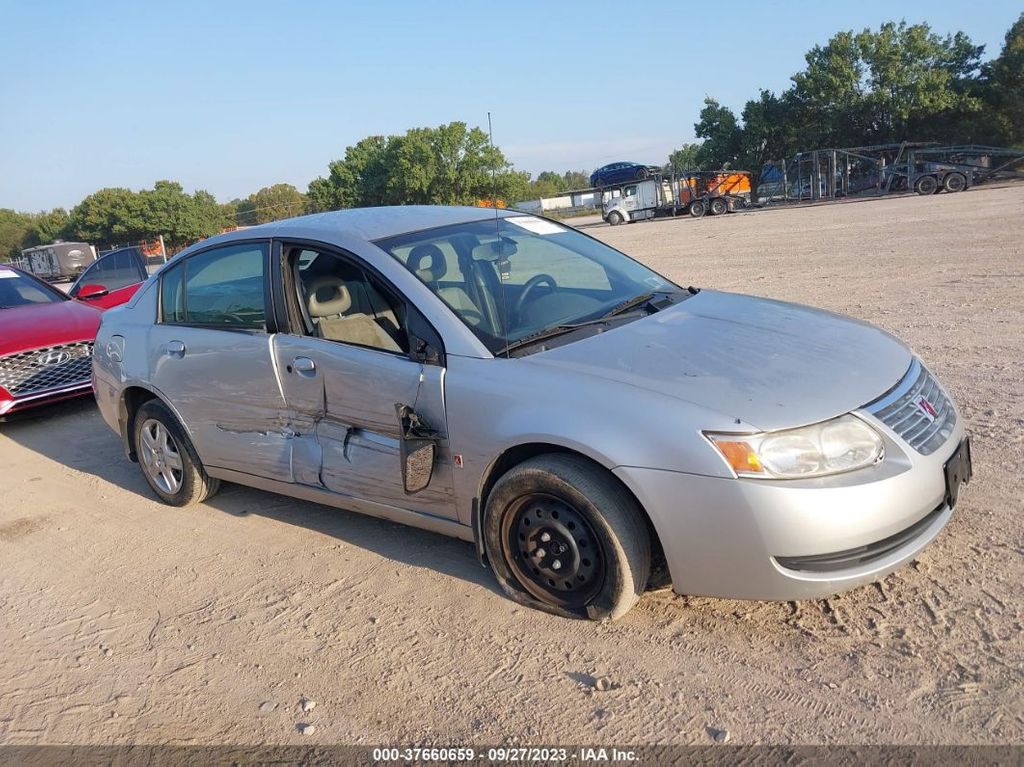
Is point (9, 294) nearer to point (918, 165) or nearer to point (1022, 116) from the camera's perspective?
point (918, 165)

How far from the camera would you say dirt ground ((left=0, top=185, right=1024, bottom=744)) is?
2.78m

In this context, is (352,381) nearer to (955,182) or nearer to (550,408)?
(550,408)

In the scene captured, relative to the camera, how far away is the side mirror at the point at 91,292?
900 centimetres

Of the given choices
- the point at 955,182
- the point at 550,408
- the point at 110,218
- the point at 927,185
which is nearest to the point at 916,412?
the point at 550,408

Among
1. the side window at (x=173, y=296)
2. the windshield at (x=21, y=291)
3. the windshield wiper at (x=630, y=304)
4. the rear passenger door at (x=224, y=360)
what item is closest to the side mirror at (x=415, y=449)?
the rear passenger door at (x=224, y=360)

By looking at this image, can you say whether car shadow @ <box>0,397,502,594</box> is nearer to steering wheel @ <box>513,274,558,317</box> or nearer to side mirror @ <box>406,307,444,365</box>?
side mirror @ <box>406,307,444,365</box>

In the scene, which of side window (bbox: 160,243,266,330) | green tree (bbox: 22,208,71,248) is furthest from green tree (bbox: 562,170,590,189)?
side window (bbox: 160,243,266,330)

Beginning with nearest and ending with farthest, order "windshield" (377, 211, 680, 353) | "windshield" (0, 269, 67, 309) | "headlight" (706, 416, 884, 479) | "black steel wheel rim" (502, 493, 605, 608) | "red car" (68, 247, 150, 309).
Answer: "headlight" (706, 416, 884, 479), "black steel wheel rim" (502, 493, 605, 608), "windshield" (377, 211, 680, 353), "windshield" (0, 269, 67, 309), "red car" (68, 247, 150, 309)

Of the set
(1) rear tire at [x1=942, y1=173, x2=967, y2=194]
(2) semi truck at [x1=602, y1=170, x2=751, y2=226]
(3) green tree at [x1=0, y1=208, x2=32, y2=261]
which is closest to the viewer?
(1) rear tire at [x1=942, y1=173, x2=967, y2=194]

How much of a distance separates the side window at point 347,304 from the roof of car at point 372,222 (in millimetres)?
146

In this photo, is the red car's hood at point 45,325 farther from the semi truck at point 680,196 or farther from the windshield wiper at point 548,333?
the semi truck at point 680,196

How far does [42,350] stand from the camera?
24.9 ft

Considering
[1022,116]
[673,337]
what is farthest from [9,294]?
[1022,116]

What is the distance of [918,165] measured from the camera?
38688 mm
